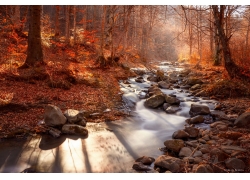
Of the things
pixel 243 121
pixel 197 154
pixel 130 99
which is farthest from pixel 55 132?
pixel 243 121

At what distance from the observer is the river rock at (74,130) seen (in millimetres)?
5629

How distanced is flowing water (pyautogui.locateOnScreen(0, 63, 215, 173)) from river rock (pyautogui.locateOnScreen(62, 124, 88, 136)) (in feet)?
0.60

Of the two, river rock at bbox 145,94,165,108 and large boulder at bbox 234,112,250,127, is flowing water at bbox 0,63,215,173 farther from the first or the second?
river rock at bbox 145,94,165,108

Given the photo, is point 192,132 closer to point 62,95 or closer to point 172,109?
point 172,109

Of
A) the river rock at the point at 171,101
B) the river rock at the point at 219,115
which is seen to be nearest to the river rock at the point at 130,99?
the river rock at the point at 171,101

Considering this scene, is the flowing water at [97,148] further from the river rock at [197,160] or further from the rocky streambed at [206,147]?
the river rock at [197,160]

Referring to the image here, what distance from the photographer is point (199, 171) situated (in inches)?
147

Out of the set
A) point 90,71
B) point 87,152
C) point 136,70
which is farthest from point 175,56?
point 87,152

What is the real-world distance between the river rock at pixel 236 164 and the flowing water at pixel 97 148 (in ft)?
4.71

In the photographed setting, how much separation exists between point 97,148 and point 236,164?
9.03 ft

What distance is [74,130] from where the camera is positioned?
565 cm

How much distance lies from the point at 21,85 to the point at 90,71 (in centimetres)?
373

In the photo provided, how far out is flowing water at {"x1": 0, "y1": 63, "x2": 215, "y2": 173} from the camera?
13.7 ft
